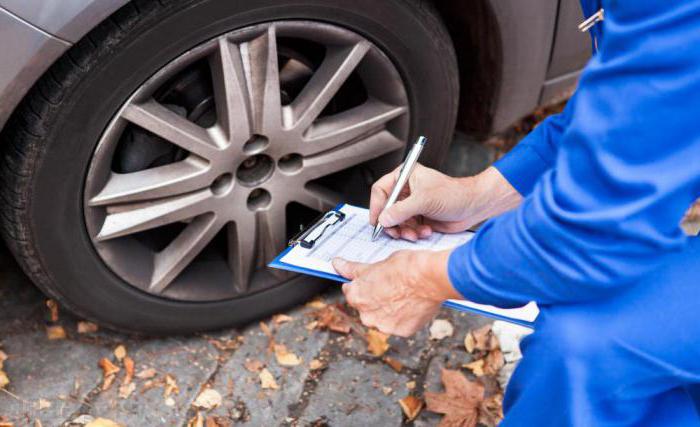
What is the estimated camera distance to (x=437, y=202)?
1705 millimetres

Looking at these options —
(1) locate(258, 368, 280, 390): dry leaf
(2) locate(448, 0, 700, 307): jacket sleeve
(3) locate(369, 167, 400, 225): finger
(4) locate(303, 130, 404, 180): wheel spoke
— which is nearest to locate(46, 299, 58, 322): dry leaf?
(1) locate(258, 368, 280, 390): dry leaf

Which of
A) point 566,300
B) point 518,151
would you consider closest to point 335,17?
point 518,151

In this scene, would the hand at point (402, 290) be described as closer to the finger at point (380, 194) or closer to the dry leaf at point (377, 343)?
the finger at point (380, 194)

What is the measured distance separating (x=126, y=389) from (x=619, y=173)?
148 centimetres

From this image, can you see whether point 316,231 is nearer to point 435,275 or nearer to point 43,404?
point 435,275

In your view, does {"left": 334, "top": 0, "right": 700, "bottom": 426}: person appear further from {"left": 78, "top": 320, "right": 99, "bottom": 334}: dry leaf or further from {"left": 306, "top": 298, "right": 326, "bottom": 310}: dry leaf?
{"left": 78, "top": 320, "right": 99, "bottom": 334}: dry leaf

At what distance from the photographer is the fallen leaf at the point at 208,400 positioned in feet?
6.69

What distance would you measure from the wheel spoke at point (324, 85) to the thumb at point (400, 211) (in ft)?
1.29

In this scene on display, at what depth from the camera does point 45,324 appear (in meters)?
2.20

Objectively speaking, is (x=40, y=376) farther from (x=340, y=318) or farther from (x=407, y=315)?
(x=407, y=315)

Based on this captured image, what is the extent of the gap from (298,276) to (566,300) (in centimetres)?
111

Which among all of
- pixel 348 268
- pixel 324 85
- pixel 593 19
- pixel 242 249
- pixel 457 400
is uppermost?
pixel 593 19

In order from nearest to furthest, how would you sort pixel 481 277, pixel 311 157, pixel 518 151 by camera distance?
pixel 481 277, pixel 518 151, pixel 311 157

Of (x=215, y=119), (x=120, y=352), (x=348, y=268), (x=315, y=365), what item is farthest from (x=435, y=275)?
(x=120, y=352)
